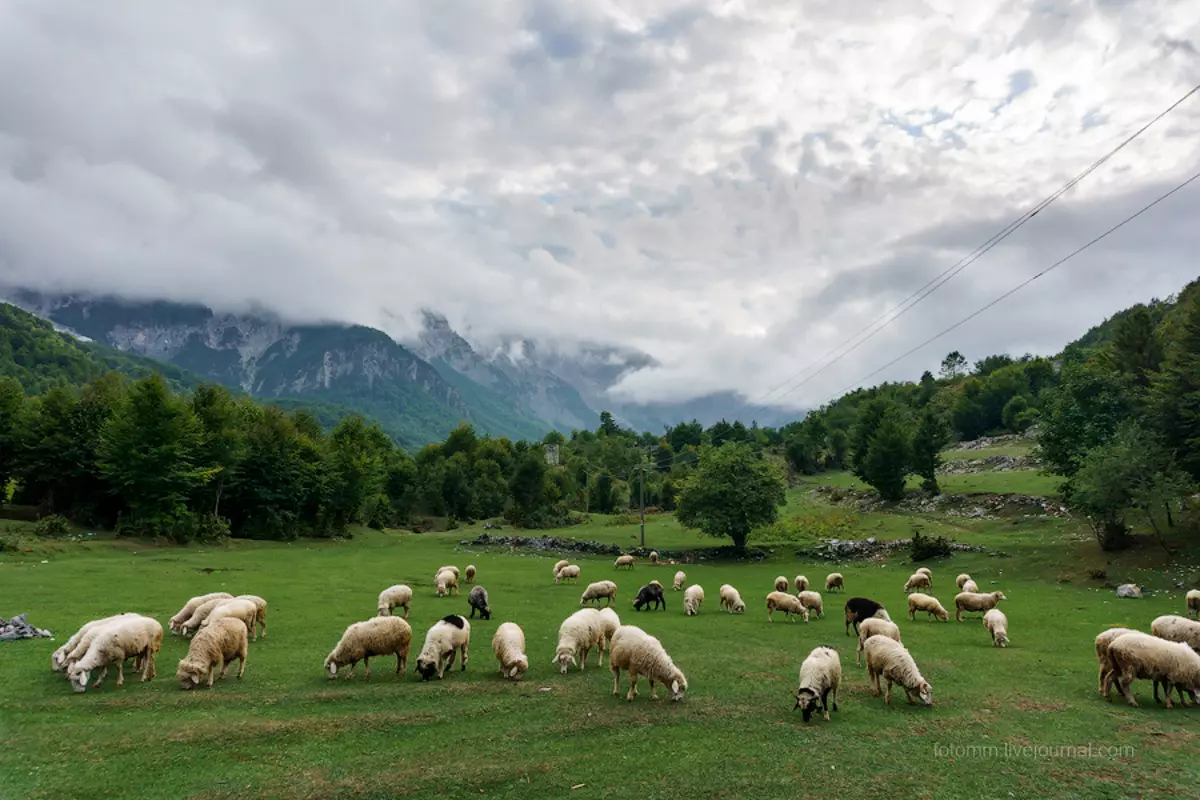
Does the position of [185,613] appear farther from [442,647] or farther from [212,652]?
[442,647]

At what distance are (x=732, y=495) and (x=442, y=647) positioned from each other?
4081 cm

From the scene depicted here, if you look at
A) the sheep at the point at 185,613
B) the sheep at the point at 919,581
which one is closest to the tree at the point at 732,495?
the sheep at the point at 919,581

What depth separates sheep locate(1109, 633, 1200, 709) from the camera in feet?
42.7

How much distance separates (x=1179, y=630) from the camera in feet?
52.7

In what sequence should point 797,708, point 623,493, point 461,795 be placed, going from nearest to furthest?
point 461,795 < point 797,708 < point 623,493

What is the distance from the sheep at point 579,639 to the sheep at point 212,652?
24.6 ft

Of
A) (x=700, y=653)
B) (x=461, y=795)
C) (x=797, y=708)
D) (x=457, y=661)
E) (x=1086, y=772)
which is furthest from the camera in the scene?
(x=700, y=653)

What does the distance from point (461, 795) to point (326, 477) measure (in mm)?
64840

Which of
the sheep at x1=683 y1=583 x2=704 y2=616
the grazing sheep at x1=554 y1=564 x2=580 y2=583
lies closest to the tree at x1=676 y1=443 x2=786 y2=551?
the grazing sheep at x1=554 y1=564 x2=580 y2=583

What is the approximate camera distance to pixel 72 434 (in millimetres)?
55094

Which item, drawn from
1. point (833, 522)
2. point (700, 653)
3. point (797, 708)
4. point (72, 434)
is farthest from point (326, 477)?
point (797, 708)

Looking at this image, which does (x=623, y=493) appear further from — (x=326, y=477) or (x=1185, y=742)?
(x=1185, y=742)

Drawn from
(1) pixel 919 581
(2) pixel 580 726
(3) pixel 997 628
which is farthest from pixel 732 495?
(2) pixel 580 726

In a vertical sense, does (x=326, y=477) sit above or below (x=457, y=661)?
above
